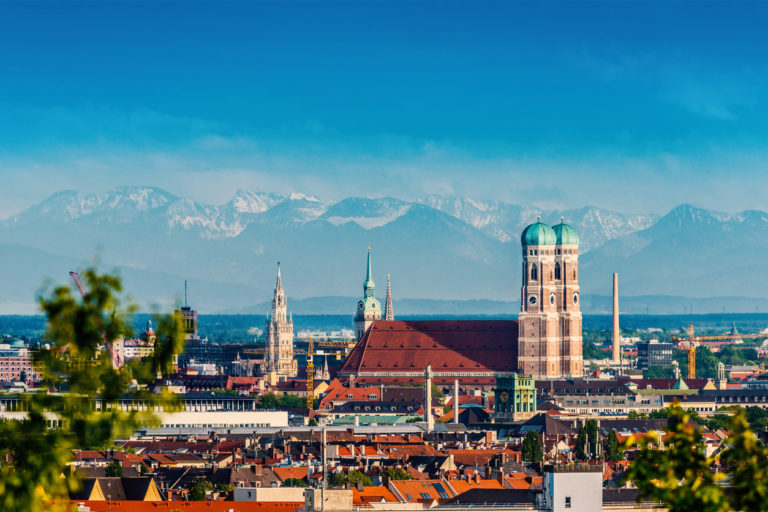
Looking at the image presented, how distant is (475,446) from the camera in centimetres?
13025

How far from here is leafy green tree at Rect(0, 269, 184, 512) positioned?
2266cm

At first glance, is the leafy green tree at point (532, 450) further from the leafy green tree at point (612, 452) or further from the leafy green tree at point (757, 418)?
the leafy green tree at point (757, 418)

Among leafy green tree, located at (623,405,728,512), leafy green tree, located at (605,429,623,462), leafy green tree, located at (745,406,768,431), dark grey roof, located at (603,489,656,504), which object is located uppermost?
leafy green tree, located at (745,406,768,431)

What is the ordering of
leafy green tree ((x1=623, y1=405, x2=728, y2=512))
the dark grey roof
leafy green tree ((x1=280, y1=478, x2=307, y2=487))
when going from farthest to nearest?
leafy green tree ((x1=280, y1=478, x2=307, y2=487)) < the dark grey roof < leafy green tree ((x1=623, y1=405, x2=728, y2=512))

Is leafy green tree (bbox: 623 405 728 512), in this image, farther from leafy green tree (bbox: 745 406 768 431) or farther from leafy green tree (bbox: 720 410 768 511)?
leafy green tree (bbox: 745 406 768 431)

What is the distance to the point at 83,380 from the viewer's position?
23672mm

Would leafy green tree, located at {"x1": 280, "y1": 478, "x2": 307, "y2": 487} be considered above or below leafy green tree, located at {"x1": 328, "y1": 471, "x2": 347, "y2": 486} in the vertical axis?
below

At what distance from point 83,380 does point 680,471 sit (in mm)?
6571

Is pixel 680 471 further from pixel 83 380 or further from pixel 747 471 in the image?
pixel 83 380

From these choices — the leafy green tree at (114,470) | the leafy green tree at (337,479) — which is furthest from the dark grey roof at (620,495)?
the leafy green tree at (114,470)

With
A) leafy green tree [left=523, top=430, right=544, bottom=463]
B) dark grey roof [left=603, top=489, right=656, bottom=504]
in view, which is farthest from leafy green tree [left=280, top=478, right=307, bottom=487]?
leafy green tree [left=523, top=430, right=544, bottom=463]

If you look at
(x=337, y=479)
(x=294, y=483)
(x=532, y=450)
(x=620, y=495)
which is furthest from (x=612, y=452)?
(x=620, y=495)

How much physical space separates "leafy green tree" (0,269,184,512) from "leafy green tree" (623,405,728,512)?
5.45 meters

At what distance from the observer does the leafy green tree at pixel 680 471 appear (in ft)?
71.5
